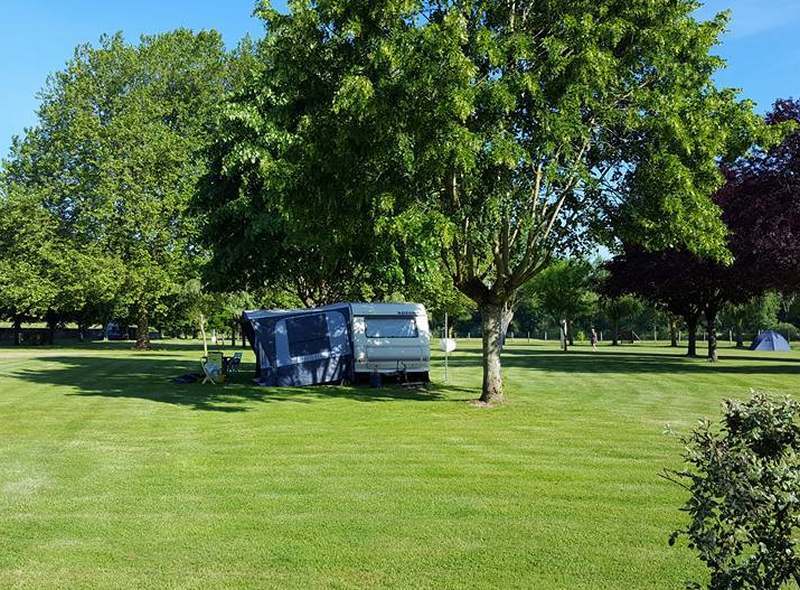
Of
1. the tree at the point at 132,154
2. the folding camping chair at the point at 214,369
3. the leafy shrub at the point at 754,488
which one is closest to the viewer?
the leafy shrub at the point at 754,488


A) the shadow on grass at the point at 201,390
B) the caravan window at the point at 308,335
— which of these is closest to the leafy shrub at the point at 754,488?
the shadow on grass at the point at 201,390

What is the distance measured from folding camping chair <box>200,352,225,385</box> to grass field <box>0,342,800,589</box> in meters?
5.86

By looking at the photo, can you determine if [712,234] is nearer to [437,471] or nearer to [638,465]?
[638,465]

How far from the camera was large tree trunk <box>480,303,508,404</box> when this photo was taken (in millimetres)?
15914

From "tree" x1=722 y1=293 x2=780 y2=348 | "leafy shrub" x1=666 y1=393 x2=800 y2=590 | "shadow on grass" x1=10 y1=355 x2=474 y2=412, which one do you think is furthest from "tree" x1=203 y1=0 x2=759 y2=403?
"tree" x1=722 y1=293 x2=780 y2=348

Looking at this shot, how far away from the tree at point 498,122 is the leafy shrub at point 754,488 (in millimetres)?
9036

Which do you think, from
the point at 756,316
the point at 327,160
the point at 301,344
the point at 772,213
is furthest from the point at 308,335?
the point at 756,316

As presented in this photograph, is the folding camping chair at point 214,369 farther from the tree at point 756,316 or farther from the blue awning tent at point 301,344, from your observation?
the tree at point 756,316

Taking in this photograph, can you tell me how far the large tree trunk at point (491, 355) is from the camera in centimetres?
1591

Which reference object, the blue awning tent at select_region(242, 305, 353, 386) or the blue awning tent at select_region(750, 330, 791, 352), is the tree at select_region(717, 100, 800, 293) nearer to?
the blue awning tent at select_region(242, 305, 353, 386)

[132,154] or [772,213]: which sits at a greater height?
[132,154]

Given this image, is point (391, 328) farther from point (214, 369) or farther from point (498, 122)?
point (498, 122)

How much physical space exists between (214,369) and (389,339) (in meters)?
5.30

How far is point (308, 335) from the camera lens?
20.7m
